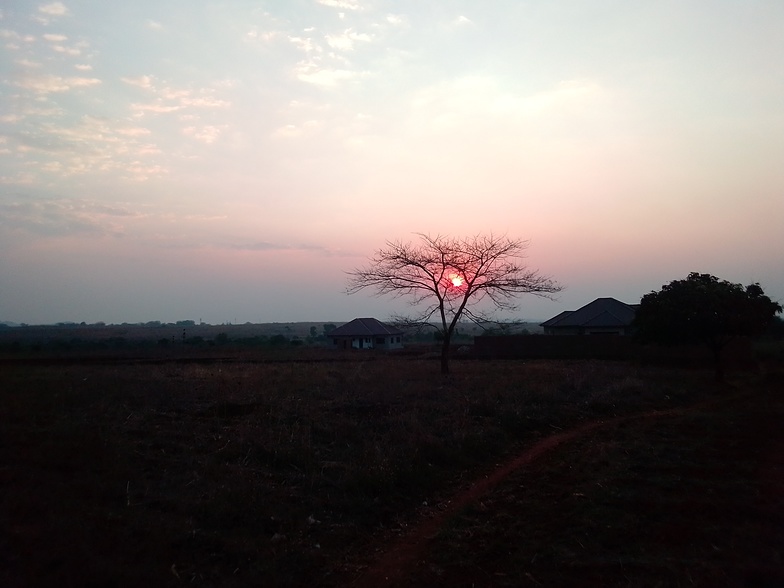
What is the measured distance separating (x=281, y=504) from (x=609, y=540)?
4411 millimetres

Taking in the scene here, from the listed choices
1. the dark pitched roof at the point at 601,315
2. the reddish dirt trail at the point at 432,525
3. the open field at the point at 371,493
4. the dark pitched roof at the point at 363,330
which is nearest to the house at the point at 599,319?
the dark pitched roof at the point at 601,315

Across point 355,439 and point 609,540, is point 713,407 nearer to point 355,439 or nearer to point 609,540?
point 355,439

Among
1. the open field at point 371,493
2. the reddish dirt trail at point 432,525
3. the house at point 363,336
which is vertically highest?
the house at point 363,336

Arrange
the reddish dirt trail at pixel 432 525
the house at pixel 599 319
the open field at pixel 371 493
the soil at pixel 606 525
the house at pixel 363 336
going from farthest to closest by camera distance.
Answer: the house at pixel 363 336
the house at pixel 599 319
the reddish dirt trail at pixel 432 525
the open field at pixel 371 493
the soil at pixel 606 525

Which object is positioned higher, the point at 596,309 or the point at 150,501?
the point at 596,309

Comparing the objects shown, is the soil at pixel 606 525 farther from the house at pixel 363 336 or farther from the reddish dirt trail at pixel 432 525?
the house at pixel 363 336

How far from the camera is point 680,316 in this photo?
1142 inches

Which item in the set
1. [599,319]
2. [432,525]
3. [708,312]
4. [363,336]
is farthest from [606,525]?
[363,336]

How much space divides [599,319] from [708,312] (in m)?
25.6

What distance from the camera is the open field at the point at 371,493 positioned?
23.1ft

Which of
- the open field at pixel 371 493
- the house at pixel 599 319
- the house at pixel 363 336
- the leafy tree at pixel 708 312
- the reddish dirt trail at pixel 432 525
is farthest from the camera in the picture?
the house at pixel 363 336

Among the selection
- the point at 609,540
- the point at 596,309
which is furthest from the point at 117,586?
the point at 596,309

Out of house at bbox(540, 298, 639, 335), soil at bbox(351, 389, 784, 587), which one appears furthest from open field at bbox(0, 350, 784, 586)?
house at bbox(540, 298, 639, 335)

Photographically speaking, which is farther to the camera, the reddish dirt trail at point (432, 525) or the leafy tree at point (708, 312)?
the leafy tree at point (708, 312)
